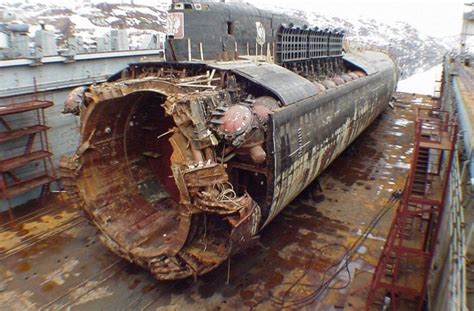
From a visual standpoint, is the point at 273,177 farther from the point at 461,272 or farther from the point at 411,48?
the point at 411,48

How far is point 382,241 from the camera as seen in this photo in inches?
485

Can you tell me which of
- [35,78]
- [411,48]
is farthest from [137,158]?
[411,48]

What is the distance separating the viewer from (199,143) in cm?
844

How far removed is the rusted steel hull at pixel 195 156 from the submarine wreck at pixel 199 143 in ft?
0.10

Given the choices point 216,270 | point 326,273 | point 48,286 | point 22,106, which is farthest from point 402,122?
point 48,286

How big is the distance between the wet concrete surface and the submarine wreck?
3.30 feet

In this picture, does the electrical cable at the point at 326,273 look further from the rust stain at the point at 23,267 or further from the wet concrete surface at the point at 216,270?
the rust stain at the point at 23,267

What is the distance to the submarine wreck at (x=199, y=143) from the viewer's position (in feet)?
28.0

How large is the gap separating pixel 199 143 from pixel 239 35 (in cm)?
737

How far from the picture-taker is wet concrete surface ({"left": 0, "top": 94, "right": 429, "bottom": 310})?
31.1ft

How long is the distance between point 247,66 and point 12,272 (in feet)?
30.4

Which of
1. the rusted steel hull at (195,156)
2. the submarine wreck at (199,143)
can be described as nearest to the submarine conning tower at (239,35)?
the submarine wreck at (199,143)

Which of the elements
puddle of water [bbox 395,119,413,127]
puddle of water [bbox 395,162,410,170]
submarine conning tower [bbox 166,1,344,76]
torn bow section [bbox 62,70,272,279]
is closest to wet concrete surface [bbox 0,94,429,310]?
torn bow section [bbox 62,70,272,279]

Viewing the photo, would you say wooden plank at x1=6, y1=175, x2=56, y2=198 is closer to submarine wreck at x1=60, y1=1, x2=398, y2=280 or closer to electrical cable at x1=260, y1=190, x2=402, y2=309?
submarine wreck at x1=60, y1=1, x2=398, y2=280
